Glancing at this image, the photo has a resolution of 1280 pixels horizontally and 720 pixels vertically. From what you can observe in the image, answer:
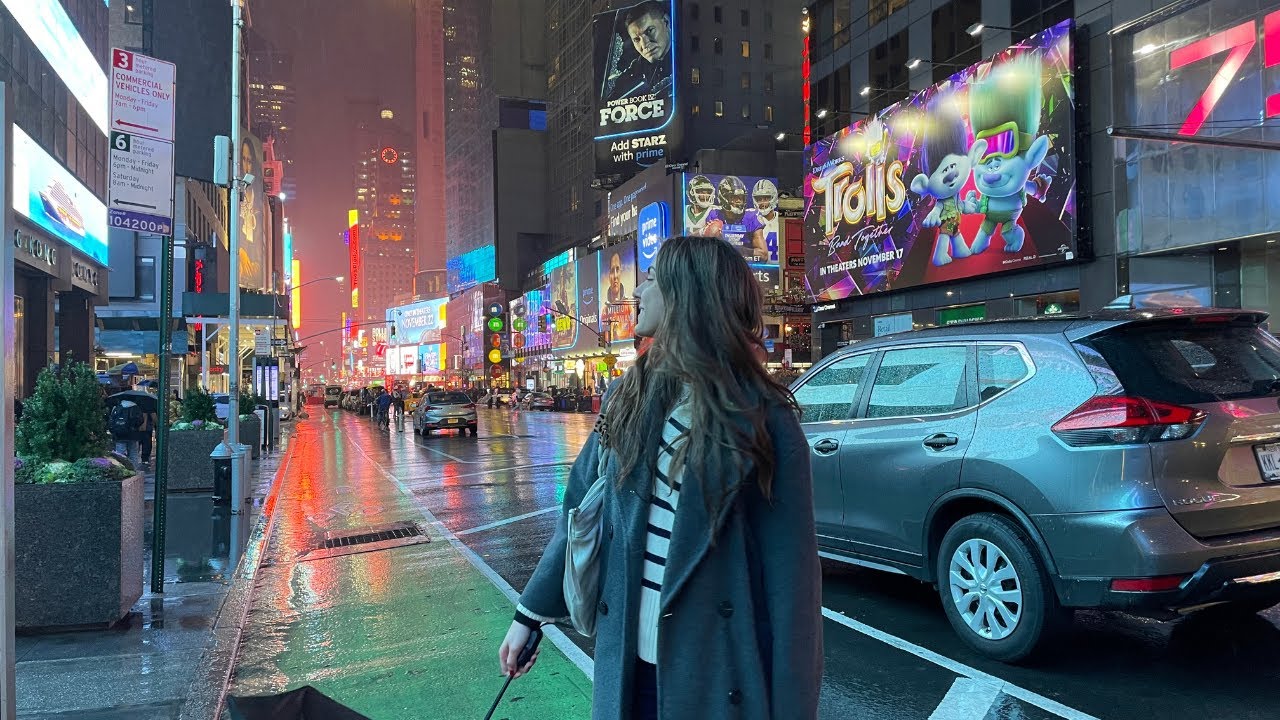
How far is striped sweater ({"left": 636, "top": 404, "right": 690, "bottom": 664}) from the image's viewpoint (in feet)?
6.69

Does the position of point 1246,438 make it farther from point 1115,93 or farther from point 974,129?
point 974,129

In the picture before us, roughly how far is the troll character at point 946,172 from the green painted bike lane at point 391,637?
2182cm

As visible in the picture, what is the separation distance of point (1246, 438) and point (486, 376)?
120950 millimetres

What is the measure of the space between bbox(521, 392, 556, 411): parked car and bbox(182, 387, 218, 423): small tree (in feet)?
151

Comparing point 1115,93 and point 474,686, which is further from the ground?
point 1115,93

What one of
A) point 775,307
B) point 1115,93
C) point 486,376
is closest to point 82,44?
point 1115,93

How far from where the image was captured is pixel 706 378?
201cm

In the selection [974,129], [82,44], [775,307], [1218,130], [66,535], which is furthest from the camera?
[775,307]

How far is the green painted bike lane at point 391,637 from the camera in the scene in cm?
459

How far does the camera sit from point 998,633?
4.77 meters

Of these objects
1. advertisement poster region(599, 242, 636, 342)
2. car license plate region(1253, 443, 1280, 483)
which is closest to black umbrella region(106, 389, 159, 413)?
car license plate region(1253, 443, 1280, 483)

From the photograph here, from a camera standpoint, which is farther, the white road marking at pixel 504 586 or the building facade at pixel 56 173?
the building facade at pixel 56 173

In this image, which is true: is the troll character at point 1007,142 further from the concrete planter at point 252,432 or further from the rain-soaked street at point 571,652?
the concrete planter at point 252,432

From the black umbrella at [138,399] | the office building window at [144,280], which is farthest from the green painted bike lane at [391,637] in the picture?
the office building window at [144,280]
